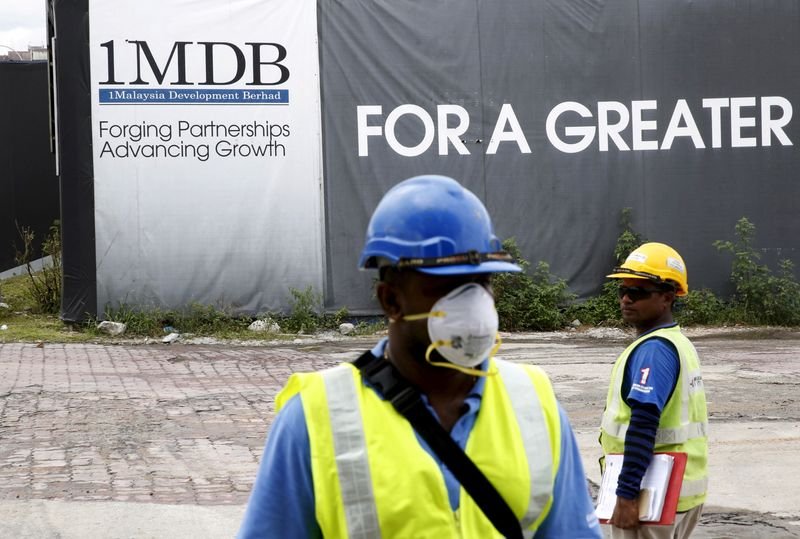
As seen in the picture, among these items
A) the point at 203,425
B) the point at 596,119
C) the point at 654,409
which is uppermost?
the point at 596,119

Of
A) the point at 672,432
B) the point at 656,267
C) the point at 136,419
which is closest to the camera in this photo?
the point at 672,432

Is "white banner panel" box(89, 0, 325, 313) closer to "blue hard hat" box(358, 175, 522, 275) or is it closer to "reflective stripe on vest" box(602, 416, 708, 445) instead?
"reflective stripe on vest" box(602, 416, 708, 445)

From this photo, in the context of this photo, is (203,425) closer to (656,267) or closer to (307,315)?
(656,267)

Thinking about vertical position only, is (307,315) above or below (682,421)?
below

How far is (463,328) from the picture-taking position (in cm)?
233

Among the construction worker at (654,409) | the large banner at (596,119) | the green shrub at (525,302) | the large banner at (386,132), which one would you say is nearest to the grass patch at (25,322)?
the large banner at (386,132)

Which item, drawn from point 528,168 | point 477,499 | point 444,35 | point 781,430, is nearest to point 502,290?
point 528,168

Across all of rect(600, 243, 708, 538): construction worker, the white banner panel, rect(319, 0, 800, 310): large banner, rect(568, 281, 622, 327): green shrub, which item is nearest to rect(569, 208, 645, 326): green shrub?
rect(568, 281, 622, 327): green shrub

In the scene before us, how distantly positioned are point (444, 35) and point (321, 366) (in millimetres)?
6452

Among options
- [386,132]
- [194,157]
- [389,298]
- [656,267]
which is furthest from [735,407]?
[194,157]

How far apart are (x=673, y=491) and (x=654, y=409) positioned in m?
0.35

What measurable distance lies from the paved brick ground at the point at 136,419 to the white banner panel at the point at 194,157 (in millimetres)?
1665

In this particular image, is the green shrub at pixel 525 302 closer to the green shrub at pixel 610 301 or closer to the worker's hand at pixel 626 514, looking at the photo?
the green shrub at pixel 610 301

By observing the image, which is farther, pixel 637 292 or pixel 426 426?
pixel 637 292
